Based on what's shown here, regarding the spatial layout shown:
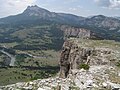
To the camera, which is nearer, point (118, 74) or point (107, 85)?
point (107, 85)

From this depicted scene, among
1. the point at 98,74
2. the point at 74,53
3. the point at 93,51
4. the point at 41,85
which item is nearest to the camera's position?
the point at 41,85

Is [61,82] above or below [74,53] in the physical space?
above

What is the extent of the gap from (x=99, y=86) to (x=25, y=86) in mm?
7976

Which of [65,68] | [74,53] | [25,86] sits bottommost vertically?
[65,68]

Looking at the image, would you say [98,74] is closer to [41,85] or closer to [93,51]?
[41,85]

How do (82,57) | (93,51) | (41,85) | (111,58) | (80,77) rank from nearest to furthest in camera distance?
(41,85)
(80,77)
(111,58)
(93,51)
(82,57)

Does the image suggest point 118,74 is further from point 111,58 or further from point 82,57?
point 82,57

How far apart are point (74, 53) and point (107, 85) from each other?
63880mm

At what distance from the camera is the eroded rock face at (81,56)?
63594 mm

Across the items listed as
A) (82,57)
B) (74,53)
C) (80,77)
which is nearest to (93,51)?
(82,57)

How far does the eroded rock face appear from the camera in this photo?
63.6m

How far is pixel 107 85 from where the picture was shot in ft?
102

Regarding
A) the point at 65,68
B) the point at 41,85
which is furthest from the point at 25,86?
the point at 65,68

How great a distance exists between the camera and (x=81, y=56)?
86.6 m
